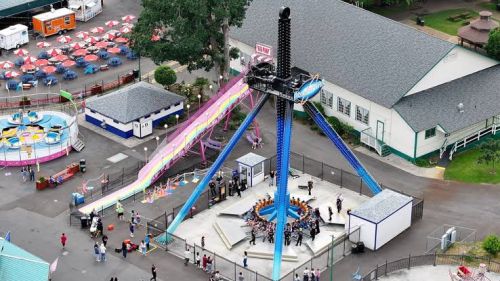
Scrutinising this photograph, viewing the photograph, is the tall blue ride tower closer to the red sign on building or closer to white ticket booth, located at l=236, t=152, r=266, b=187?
white ticket booth, located at l=236, t=152, r=266, b=187

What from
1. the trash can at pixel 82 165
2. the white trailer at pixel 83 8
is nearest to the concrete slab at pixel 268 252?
the trash can at pixel 82 165

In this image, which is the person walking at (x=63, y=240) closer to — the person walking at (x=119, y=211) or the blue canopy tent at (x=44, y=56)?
the person walking at (x=119, y=211)

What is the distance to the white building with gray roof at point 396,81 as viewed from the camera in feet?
277

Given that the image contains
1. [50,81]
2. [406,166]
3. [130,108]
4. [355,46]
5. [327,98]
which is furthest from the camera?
[50,81]

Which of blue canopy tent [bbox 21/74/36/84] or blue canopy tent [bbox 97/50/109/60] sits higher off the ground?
blue canopy tent [bbox 97/50/109/60]

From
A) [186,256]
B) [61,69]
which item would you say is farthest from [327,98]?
[61,69]

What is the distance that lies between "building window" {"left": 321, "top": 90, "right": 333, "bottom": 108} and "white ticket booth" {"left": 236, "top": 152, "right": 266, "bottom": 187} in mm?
13379

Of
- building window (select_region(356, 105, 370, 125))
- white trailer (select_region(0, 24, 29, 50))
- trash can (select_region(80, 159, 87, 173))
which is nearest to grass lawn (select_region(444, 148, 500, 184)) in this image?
building window (select_region(356, 105, 370, 125))

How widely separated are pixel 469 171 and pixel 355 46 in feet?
56.5

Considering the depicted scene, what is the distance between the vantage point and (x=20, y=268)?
2425 inches

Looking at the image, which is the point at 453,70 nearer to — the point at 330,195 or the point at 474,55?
the point at 474,55

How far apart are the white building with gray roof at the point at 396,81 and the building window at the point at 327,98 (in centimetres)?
11

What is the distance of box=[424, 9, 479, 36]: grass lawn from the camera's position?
11811 cm

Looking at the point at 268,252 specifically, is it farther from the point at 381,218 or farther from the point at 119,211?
the point at 119,211
